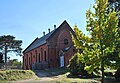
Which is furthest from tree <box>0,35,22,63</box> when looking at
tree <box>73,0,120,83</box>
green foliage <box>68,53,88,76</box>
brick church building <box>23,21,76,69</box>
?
tree <box>73,0,120,83</box>

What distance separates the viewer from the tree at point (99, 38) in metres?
26.6

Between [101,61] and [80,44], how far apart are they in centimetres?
281

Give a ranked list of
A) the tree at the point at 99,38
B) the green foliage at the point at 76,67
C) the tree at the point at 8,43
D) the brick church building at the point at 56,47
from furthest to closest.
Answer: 1. the tree at the point at 8,43
2. the brick church building at the point at 56,47
3. the green foliage at the point at 76,67
4. the tree at the point at 99,38

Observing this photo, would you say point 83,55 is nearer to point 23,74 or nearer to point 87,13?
point 87,13

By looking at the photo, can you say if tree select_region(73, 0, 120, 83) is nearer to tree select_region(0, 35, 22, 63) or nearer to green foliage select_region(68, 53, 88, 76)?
green foliage select_region(68, 53, 88, 76)

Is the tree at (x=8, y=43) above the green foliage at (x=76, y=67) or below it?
above

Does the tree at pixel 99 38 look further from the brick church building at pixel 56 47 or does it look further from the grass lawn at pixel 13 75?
the brick church building at pixel 56 47

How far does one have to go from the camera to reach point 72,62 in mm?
39438

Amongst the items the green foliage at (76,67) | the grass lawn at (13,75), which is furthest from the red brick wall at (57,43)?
the grass lawn at (13,75)

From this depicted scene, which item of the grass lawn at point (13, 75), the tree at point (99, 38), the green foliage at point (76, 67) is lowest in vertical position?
the grass lawn at point (13, 75)

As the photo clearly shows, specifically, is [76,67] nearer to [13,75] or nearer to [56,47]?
[13,75]

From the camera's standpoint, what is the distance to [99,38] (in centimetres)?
2670

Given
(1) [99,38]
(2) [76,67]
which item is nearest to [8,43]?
(2) [76,67]

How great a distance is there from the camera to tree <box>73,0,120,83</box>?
26.6 meters
